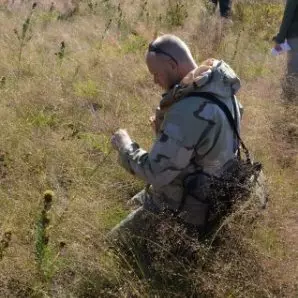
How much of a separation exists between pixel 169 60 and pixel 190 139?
0.44 m

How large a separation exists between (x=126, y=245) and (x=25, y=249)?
0.60 meters

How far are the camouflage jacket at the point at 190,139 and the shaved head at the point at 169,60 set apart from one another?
95 millimetres

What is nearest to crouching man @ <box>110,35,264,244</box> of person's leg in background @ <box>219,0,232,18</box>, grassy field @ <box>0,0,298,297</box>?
grassy field @ <box>0,0,298,297</box>

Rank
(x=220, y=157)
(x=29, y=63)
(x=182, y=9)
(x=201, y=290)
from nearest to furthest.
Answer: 1. (x=201, y=290)
2. (x=220, y=157)
3. (x=29, y=63)
4. (x=182, y=9)

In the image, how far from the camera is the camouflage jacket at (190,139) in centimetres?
284

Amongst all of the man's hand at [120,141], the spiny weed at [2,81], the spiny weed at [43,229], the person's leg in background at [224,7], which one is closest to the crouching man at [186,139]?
the man's hand at [120,141]

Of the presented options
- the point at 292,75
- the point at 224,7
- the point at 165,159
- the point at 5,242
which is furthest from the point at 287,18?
the point at 5,242

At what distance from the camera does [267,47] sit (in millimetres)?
7902

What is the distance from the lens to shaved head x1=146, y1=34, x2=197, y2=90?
2.94 metres

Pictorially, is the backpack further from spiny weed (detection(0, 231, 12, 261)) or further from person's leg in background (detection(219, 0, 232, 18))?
person's leg in background (detection(219, 0, 232, 18))

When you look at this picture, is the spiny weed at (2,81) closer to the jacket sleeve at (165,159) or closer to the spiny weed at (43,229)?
the jacket sleeve at (165,159)

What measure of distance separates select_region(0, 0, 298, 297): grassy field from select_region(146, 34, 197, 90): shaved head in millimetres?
830

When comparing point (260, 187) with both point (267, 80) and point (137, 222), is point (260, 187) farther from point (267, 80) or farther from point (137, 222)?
point (267, 80)

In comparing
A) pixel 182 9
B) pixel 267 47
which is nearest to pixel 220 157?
pixel 267 47
